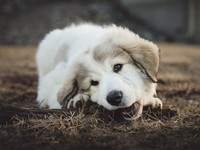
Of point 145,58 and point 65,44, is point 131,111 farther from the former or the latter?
point 65,44

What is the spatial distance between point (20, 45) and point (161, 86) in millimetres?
8106

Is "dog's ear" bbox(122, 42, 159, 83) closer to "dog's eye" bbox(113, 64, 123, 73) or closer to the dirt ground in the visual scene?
"dog's eye" bbox(113, 64, 123, 73)

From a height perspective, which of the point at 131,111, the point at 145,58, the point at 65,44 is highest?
the point at 65,44

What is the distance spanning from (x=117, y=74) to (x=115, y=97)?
379mm

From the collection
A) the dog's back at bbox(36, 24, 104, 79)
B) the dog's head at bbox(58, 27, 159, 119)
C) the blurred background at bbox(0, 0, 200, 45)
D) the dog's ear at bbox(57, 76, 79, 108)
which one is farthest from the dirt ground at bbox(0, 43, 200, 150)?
the blurred background at bbox(0, 0, 200, 45)

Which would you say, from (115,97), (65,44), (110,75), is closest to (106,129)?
(115,97)

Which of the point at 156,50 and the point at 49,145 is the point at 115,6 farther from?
the point at 49,145

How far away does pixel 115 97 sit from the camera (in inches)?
162

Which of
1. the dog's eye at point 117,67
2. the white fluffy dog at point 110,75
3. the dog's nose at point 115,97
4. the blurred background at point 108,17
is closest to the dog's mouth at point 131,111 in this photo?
the white fluffy dog at point 110,75

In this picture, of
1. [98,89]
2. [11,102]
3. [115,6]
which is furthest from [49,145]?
[115,6]

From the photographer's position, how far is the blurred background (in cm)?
1493

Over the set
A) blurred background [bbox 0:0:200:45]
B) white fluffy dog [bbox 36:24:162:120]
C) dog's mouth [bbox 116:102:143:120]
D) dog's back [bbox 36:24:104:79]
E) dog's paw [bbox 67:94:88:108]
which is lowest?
dog's mouth [bbox 116:102:143:120]

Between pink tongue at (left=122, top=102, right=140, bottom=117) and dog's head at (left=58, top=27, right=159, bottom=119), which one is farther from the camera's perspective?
pink tongue at (left=122, top=102, right=140, bottom=117)

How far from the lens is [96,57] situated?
4586 millimetres
